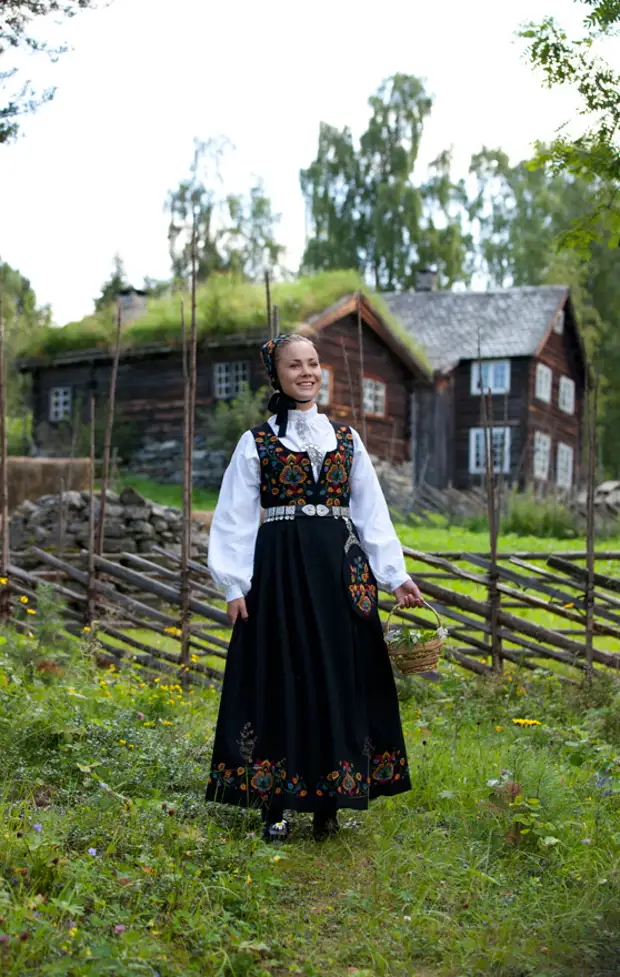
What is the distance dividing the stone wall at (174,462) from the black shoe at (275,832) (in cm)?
1351

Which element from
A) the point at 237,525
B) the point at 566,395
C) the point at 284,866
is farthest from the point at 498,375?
the point at 284,866

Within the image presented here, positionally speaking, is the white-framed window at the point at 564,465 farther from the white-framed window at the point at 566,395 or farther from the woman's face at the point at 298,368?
the woman's face at the point at 298,368

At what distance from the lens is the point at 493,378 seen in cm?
2245

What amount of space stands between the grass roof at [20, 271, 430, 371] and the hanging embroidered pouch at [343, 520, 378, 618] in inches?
478

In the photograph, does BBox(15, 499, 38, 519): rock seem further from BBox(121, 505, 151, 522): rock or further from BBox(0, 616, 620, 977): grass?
BBox(0, 616, 620, 977): grass

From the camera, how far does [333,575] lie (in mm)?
3566

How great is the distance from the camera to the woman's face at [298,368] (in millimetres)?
3672

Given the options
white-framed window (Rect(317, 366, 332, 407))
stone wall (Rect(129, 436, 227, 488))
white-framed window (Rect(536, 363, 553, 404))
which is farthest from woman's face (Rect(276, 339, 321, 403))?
white-framed window (Rect(536, 363, 553, 404))

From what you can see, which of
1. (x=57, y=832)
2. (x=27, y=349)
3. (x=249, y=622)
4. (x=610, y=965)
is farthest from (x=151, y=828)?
(x=27, y=349)

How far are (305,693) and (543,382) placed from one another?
1997 centimetres

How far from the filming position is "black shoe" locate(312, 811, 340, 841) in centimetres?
355

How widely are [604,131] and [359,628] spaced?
3381 millimetres

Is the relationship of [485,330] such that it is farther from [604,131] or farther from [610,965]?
[610,965]

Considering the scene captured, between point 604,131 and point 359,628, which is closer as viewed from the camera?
point 359,628
